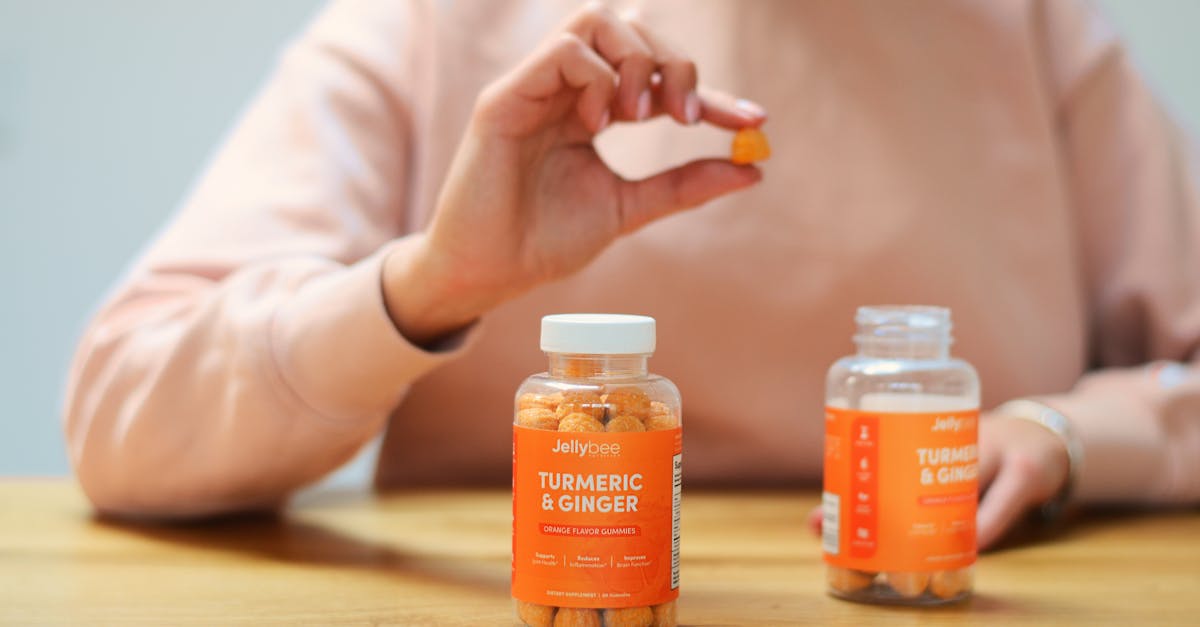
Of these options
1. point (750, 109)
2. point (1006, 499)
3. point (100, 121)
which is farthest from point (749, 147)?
point (100, 121)

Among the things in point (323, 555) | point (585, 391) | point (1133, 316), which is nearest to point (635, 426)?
point (585, 391)

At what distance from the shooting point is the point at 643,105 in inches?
31.8

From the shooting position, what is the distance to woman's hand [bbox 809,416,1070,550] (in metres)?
0.94

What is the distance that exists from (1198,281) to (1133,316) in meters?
0.07

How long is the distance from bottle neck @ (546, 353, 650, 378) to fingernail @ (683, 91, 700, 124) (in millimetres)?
211

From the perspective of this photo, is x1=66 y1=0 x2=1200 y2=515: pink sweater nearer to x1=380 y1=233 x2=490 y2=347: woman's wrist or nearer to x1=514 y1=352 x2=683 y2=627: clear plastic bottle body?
x1=380 y1=233 x2=490 y2=347: woman's wrist

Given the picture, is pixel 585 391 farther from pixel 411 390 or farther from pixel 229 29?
pixel 229 29

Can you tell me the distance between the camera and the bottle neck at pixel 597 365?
0.66 meters

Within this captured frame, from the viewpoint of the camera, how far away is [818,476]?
1236mm

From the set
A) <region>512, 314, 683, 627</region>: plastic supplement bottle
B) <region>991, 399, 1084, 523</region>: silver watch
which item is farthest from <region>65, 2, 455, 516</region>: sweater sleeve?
<region>991, 399, 1084, 523</region>: silver watch

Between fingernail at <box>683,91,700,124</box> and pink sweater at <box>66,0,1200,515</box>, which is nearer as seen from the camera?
fingernail at <box>683,91,700,124</box>

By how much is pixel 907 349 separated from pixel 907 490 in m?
0.11

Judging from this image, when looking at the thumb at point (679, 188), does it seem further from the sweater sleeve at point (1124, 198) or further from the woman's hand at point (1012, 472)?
the sweater sleeve at point (1124, 198)

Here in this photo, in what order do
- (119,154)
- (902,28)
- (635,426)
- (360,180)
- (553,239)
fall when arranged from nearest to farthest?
(635,426)
(553,239)
(360,180)
(902,28)
(119,154)
